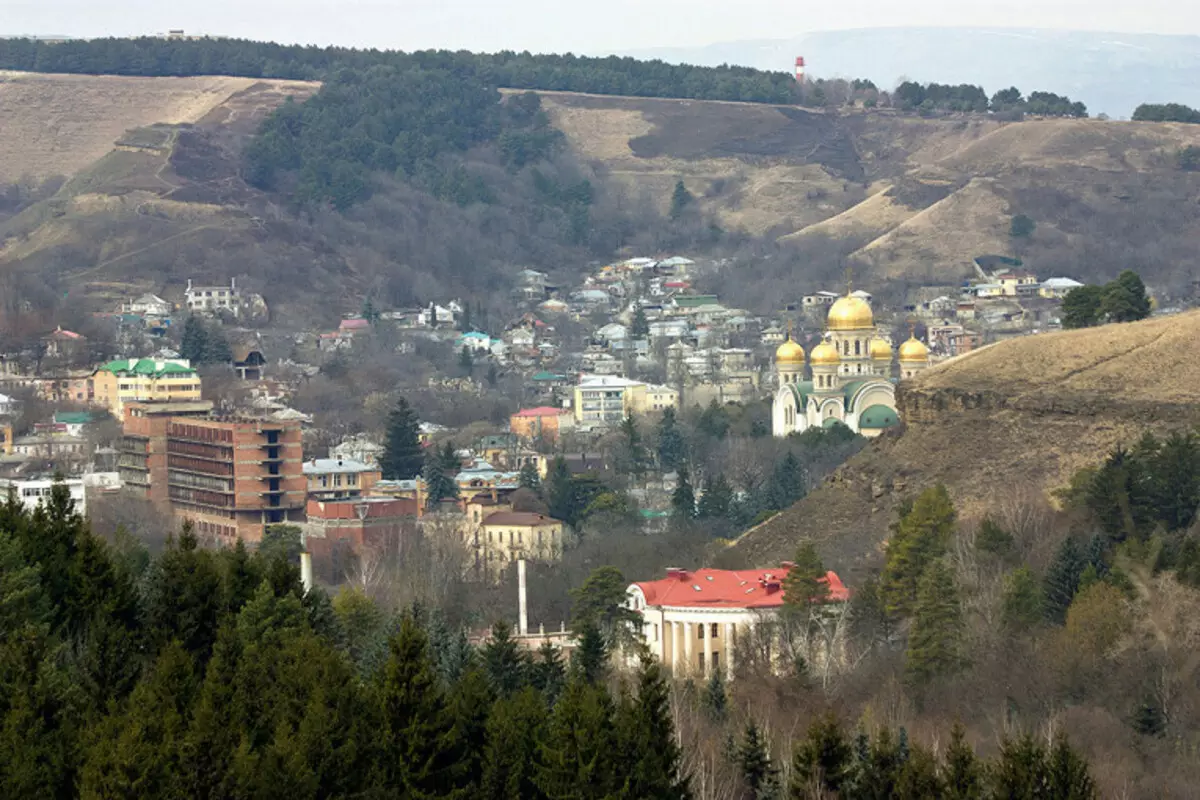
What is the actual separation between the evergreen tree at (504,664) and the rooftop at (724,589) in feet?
41.0

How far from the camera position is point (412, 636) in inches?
1754

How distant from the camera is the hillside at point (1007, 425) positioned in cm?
7512

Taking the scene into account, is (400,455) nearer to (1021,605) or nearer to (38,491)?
(38,491)

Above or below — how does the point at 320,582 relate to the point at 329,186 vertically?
below

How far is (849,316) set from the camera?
113188 millimetres

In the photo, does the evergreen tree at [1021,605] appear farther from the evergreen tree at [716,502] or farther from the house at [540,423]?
the house at [540,423]

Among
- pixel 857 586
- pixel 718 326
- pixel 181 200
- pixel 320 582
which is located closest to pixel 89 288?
pixel 181 200

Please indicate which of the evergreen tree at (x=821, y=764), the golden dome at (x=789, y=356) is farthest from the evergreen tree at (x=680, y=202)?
the evergreen tree at (x=821, y=764)

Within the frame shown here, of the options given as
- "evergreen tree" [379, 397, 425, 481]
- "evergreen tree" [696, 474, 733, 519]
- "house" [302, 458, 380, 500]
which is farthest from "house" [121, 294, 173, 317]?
"evergreen tree" [696, 474, 733, 519]

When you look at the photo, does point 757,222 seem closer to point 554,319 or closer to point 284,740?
point 554,319

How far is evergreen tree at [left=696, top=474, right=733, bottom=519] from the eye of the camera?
312ft

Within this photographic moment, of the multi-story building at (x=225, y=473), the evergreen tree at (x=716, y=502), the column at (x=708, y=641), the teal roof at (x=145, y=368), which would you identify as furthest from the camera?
the teal roof at (x=145, y=368)

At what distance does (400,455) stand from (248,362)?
31.1 metres

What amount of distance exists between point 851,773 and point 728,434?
73.1m
